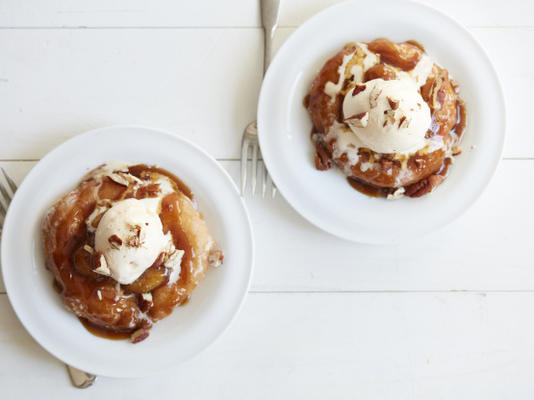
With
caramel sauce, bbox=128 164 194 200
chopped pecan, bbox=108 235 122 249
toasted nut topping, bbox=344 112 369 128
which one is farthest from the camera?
caramel sauce, bbox=128 164 194 200

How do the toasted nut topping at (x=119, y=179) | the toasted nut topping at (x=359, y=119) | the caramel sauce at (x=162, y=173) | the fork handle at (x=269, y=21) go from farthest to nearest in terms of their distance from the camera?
1. the fork handle at (x=269, y=21)
2. the caramel sauce at (x=162, y=173)
3. the toasted nut topping at (x=119, y=179)
4. the toasted nut topping at (x=359, y=119)

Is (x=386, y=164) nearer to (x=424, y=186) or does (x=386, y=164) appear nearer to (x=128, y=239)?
(x=424, y=186)

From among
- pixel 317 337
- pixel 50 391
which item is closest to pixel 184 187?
pixel 317 337

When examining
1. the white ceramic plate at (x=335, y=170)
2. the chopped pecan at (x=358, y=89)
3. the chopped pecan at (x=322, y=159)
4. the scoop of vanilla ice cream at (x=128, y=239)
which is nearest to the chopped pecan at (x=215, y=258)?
the scoop of vanilla ice cream at (x=128, y=239)

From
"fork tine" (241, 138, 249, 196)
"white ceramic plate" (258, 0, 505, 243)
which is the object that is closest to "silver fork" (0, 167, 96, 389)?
"fork tine" (241, 138, 249, 196)

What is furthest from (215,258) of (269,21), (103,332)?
(269,21)

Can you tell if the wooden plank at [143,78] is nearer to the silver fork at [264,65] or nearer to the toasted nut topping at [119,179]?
the silver fork at [264,65]

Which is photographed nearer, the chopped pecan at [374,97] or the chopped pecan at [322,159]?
the chopped pecan at [374,97]

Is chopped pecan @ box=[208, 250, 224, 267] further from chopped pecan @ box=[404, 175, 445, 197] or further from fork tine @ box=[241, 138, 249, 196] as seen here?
chopped pecan @ box=[404, 175, 445, 197]
